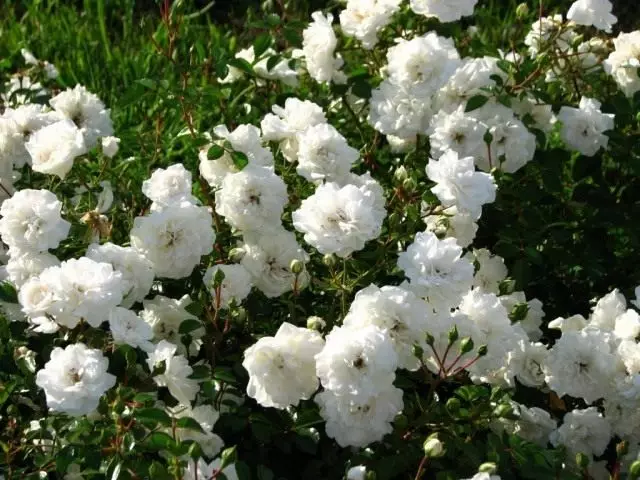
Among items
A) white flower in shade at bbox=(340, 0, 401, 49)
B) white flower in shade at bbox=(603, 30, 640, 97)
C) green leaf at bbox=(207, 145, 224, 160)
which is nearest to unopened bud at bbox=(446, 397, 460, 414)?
green leaf at bbox=(207, 145, 224, 160)

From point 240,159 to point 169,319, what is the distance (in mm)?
322

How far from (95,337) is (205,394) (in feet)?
0.71

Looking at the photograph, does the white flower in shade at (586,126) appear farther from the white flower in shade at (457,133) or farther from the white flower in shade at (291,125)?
the white flower in shade at (291,125)

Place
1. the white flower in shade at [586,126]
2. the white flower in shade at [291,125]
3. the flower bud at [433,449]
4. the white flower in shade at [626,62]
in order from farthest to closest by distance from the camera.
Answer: the white flower in shade at [626,62]
the white flower in shade at [586,126]
the white flower in shade at [291,125]
the flower bud at [433,449]

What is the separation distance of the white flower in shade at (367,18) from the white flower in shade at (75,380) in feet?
3.86

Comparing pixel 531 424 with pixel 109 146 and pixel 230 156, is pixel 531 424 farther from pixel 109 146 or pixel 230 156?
pixel 109 146

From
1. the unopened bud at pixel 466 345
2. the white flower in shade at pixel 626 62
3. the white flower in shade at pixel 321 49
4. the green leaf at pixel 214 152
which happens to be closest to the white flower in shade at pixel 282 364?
the unopened bud at pixel 466 345

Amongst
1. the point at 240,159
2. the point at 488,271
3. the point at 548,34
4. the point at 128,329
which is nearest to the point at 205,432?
the point at 128,329

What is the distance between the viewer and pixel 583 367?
2006 millimetres

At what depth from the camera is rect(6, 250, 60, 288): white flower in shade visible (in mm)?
2018

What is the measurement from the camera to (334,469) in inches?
77.4

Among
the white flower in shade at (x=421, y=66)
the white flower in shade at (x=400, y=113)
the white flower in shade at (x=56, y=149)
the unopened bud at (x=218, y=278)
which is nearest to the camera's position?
the unopened bud at (x=218, y=278)

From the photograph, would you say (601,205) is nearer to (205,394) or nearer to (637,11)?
(205,394)

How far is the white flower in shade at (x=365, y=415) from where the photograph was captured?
1809 millimetres
